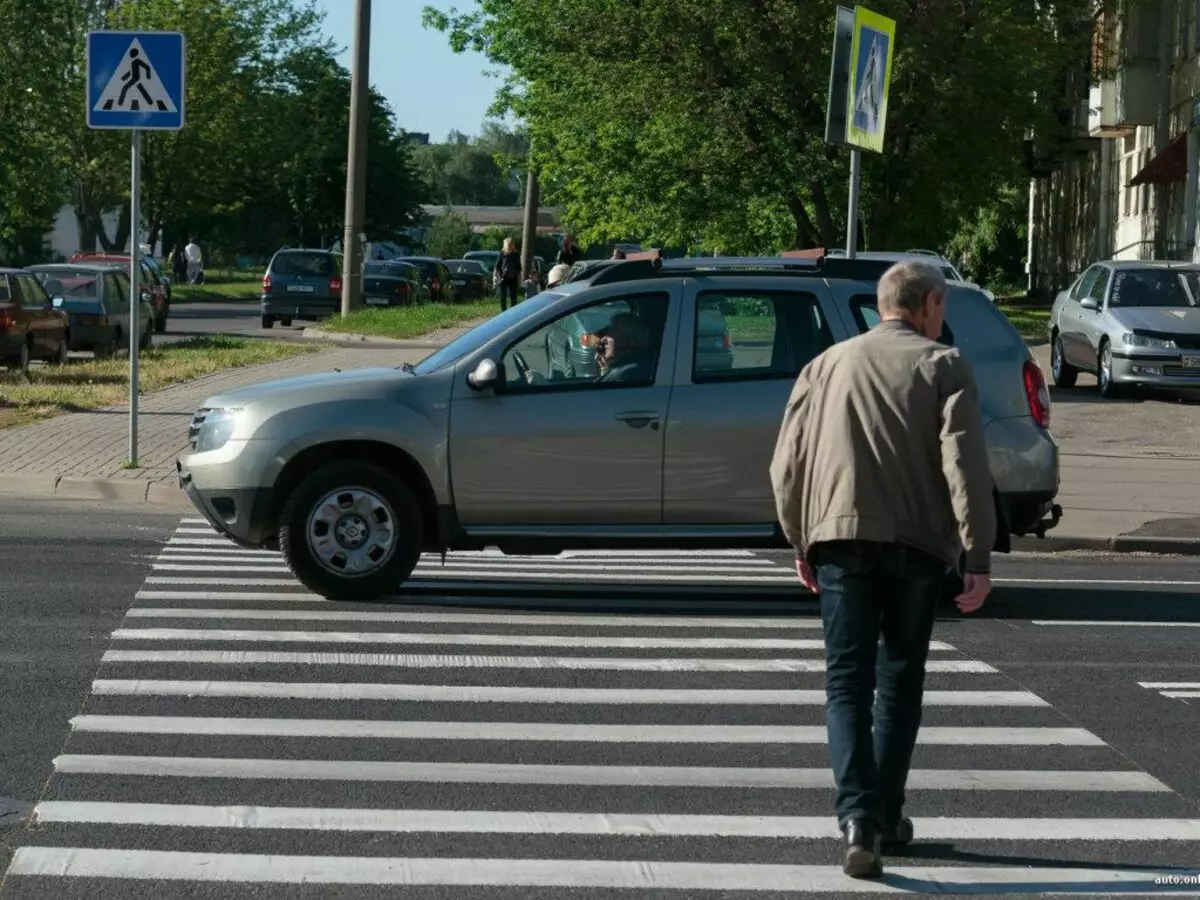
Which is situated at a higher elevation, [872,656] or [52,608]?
[872,656]

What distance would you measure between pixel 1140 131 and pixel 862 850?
43565 millimetres

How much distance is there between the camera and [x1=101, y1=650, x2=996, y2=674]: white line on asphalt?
8.66 m

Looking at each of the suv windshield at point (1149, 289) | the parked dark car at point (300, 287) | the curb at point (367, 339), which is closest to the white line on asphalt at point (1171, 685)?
the suv windshield at point (1149, 289)

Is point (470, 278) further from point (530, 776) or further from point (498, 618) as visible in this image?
point (530, 776)

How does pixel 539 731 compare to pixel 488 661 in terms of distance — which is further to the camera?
pixel 488 661

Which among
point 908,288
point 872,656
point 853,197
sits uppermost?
point 853,197

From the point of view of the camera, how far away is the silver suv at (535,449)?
1034 centimetres

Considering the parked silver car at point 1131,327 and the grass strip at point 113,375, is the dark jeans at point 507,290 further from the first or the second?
the parked silver car at point 1131,327

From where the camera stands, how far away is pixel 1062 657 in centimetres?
926

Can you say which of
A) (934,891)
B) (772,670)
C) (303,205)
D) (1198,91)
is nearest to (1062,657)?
(772,670)

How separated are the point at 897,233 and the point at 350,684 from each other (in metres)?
34.4

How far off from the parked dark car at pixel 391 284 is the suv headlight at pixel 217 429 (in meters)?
37.9

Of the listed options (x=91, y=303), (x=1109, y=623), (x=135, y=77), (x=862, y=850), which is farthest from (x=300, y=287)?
(x=862, y=850)

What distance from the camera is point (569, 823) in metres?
6.14
